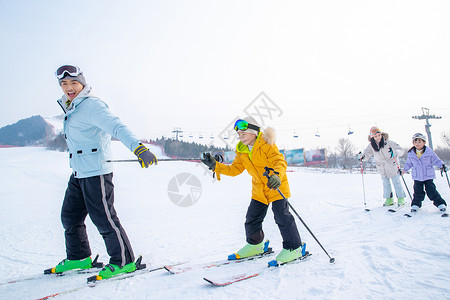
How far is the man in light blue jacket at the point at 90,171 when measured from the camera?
2.42 meters

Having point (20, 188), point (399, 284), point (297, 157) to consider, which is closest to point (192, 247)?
point (399, 284)

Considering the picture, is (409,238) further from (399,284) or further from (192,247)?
(192,247)

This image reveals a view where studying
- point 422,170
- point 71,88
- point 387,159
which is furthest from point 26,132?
point 422,170

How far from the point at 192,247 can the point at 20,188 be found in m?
11.0

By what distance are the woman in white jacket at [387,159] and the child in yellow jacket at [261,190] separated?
178 inches

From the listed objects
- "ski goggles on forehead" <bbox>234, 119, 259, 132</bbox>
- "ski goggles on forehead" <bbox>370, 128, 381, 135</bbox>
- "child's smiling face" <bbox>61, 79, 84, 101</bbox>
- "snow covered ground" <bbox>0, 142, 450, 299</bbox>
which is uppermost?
"child's smiling face" <bbox>61, 79, 84, 101</bbox>

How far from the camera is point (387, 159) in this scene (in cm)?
620

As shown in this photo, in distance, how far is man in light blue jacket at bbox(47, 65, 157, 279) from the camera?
2.42m

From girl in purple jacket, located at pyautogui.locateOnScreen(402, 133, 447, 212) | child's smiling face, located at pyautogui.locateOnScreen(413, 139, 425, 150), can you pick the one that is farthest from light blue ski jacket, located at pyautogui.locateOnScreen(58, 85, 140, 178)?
child's smiling face, located at pyautogui.locateOnScreen(413, 139, 425, 150)

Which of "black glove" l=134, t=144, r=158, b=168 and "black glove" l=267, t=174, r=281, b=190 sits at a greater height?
"black glove" l=134, t=144, r=158, b=168

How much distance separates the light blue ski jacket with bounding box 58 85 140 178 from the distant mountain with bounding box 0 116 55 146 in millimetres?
60220

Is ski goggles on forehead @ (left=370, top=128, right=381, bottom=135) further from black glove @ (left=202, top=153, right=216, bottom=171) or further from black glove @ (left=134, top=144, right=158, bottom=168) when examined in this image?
black glove @ (left=134, top=144, right=158, bottom=168)

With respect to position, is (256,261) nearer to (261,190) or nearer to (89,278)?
(261,190)

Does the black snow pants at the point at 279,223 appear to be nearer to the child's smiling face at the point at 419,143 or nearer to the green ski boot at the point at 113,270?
the green ski boot at the point at 113,270
